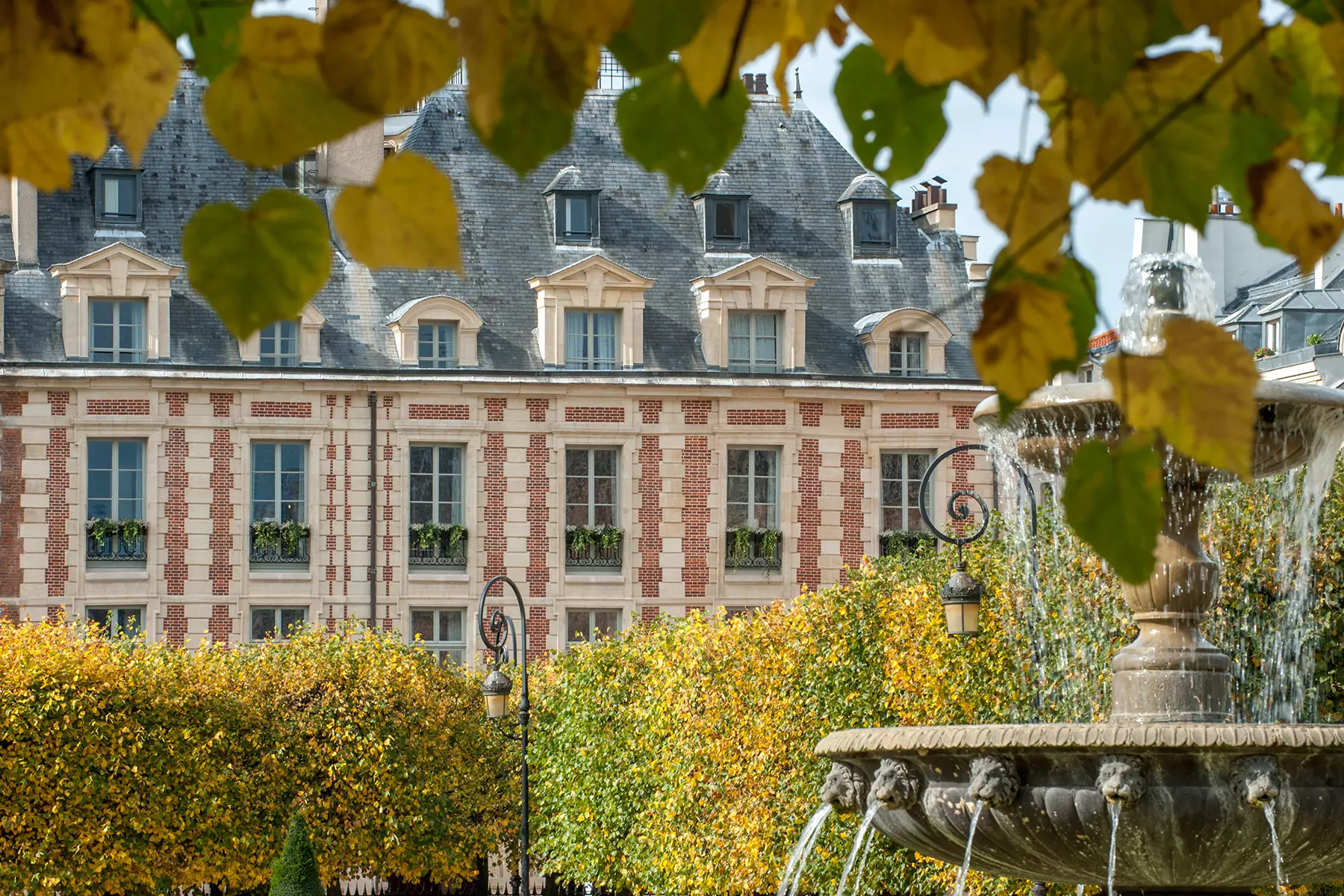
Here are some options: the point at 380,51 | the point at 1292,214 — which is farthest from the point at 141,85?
the point at 1292,214

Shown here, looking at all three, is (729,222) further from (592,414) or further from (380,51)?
(380,51)

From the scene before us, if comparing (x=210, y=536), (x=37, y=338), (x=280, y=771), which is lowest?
(x=280, y=771)

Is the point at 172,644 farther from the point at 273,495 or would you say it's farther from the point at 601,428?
the point at 601,428

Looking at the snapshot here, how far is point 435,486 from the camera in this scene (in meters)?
36.2

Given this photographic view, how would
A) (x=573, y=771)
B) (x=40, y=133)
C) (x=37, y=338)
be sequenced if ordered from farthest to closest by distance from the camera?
(x=37, y=338), (x=573, y=771), (x=40, y=133)

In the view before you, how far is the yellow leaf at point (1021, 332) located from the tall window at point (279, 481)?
112 ft

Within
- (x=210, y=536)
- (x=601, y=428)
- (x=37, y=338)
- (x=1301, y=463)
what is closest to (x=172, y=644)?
(x=210, y=536)

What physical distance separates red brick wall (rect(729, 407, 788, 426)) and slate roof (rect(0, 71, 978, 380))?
106cm

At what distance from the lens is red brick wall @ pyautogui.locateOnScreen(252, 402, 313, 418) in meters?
35.4

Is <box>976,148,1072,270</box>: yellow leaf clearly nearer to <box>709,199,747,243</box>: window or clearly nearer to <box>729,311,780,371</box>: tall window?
<box>729,311,780,371</box>: tall window

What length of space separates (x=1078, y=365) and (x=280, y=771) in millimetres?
27427

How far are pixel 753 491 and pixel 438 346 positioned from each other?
243 inches

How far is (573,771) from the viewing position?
92.4ft

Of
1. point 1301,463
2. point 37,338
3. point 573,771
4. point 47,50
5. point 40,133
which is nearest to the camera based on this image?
point 47,50
